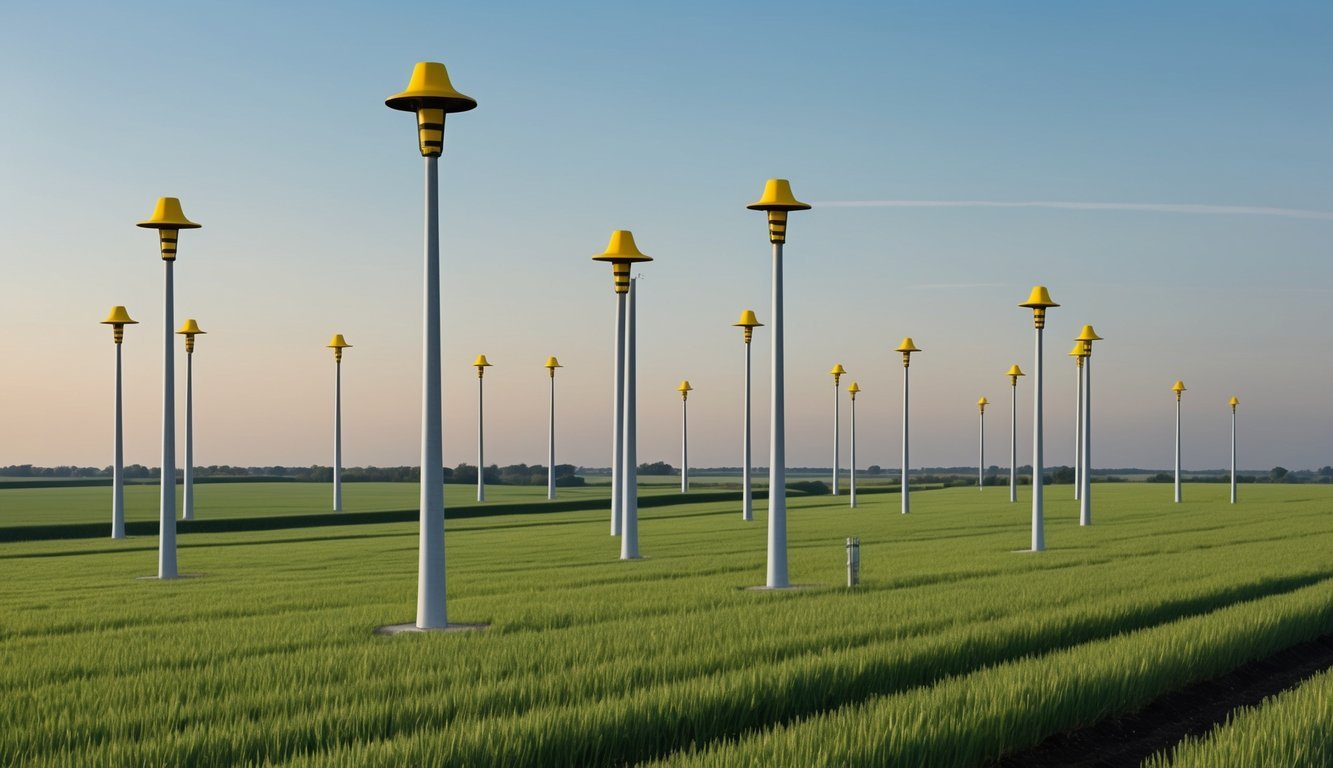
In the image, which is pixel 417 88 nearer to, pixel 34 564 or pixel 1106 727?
pixel 1106 727

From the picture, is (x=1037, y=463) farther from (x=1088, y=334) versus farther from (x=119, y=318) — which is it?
(x=119, y=318)

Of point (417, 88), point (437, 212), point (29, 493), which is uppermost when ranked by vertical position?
point (417, 88)

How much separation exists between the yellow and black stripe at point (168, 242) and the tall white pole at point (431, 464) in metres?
13.0

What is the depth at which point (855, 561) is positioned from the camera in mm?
28125

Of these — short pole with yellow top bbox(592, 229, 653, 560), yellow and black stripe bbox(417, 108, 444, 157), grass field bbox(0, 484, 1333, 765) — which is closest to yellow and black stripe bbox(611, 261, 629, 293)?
short pole with yellow top bbox(592, 229, 653, 560)

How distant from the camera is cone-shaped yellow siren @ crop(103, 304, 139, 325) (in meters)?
46.7

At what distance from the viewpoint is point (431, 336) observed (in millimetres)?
21375

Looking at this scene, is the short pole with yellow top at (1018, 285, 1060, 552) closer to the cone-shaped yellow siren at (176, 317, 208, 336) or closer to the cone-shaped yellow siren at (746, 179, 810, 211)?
the cone-shaped yellow siren at (746, 179, 810, 211)

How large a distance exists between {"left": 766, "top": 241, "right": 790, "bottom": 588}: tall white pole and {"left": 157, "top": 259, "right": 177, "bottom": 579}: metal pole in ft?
47.2

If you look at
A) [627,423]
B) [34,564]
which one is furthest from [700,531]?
[34,564]

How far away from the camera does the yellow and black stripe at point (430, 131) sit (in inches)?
859

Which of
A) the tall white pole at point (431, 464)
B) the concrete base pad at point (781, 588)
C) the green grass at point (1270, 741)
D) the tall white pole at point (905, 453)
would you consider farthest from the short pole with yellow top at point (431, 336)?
the tall white pole at point (905, 453)

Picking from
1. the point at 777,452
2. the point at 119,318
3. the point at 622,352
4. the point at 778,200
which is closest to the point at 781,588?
the point at 777,452

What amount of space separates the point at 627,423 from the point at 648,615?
50.6ft
